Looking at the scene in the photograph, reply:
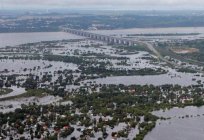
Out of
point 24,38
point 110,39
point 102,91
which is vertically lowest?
point 24,38

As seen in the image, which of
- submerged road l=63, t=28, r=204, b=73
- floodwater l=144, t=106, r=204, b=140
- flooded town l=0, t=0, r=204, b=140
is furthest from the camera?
submerged road l=63, t=28, r=204, b=73

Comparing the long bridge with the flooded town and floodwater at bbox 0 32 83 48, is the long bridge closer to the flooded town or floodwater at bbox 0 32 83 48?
the flooded town

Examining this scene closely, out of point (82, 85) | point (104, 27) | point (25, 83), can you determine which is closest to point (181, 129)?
point (82, 85)

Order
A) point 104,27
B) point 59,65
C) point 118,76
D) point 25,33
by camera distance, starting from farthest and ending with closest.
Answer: point 104,27, point 25,33, point 59,65, point 118,76

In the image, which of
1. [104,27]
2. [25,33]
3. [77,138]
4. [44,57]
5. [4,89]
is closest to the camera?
[77,138]

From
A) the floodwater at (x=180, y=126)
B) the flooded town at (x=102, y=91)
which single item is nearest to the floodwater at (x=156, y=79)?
the flooded town at (x=102, y=91)

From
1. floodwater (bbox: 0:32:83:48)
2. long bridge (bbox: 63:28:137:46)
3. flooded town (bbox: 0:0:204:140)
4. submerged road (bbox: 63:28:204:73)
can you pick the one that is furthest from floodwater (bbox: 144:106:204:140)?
floodwater (bbox: 0:32:83:48)

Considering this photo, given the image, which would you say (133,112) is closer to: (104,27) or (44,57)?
(44,57)

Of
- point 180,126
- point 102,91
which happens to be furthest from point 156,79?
point 180,126

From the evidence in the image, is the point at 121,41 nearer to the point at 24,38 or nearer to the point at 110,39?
the point at 110,39
